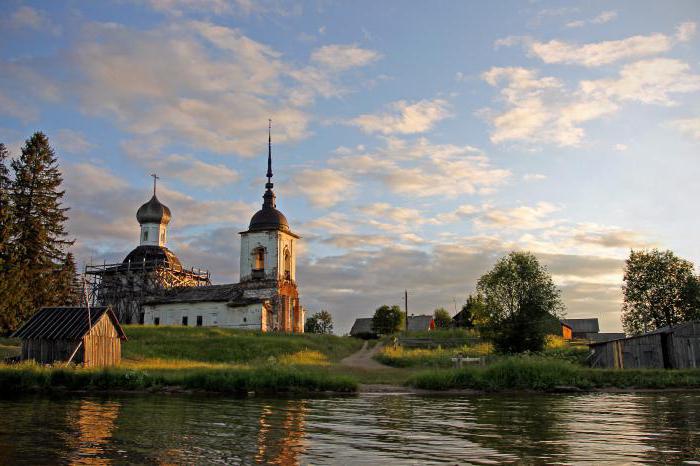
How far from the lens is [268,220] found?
68438 mm

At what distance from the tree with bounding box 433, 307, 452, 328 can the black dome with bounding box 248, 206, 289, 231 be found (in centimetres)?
3918

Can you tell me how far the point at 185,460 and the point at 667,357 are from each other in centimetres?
3348

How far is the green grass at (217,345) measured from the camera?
4262cm

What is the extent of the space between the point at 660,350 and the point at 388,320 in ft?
162

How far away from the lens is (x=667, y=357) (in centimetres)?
3606

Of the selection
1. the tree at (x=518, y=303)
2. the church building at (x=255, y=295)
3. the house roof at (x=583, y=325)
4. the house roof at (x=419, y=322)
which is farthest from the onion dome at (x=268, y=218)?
the house roof at (x=583, y=325)

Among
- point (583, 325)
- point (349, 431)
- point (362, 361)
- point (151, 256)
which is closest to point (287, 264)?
point (151, 256)

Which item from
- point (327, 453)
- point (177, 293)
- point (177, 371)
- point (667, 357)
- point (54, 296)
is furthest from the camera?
point (177, 293)

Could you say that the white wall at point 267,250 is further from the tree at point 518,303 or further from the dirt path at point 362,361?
the tree at point 518,303

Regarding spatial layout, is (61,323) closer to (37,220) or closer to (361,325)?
(37,220)

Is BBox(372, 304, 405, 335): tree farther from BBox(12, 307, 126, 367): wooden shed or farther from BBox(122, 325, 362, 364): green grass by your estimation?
BBox(12, 307, 126, 367): wooden shed

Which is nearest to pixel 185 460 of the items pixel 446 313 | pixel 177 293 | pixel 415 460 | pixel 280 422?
pixel 415 460

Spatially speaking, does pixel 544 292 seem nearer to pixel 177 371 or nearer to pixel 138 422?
pixel 177 371

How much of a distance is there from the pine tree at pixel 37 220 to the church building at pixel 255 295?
524 inches
